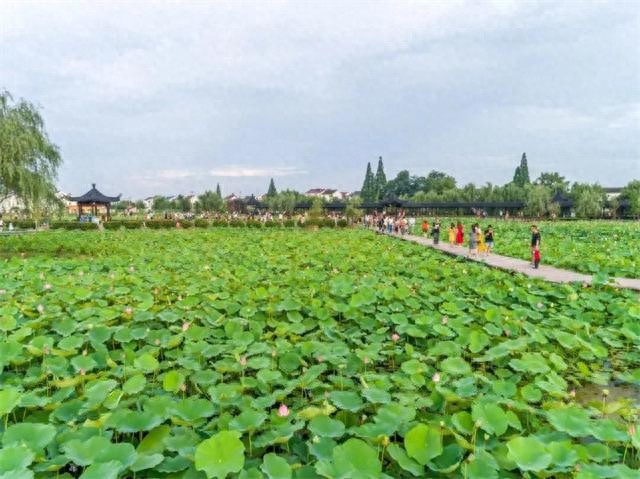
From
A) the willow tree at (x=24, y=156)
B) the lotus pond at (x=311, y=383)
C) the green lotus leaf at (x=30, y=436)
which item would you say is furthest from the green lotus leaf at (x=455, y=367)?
the willow tree at (x=24, y=156)

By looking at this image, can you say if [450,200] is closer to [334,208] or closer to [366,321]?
[334,208]

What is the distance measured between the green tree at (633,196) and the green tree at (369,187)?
94.4 feet

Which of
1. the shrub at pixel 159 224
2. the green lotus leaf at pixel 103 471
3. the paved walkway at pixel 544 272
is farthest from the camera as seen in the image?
the shrub at pixel 159 224

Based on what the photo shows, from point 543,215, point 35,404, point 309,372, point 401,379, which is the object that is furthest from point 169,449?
point 543,215

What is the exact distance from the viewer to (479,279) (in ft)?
19.5

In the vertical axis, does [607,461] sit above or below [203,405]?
below

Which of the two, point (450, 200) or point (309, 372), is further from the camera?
point (450, 200)

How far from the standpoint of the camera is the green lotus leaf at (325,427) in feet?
5.90

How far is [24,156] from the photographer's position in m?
11.2

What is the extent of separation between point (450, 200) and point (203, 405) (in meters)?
49.1

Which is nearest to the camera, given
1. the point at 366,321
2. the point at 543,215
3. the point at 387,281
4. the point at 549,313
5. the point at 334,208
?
the point at 366,321

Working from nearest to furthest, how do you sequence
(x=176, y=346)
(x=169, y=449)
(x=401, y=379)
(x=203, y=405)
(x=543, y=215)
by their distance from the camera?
(x=169, y=449) → (x=203, y=405) → (x=401, y=379) → (x=176, y=346) → (x=543, y=215)

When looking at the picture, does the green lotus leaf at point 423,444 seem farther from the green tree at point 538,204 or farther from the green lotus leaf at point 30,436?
the green tree at point 538,204

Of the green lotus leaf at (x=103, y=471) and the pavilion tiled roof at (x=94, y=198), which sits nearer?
the green lotus leaf at (x=103, y=471)
